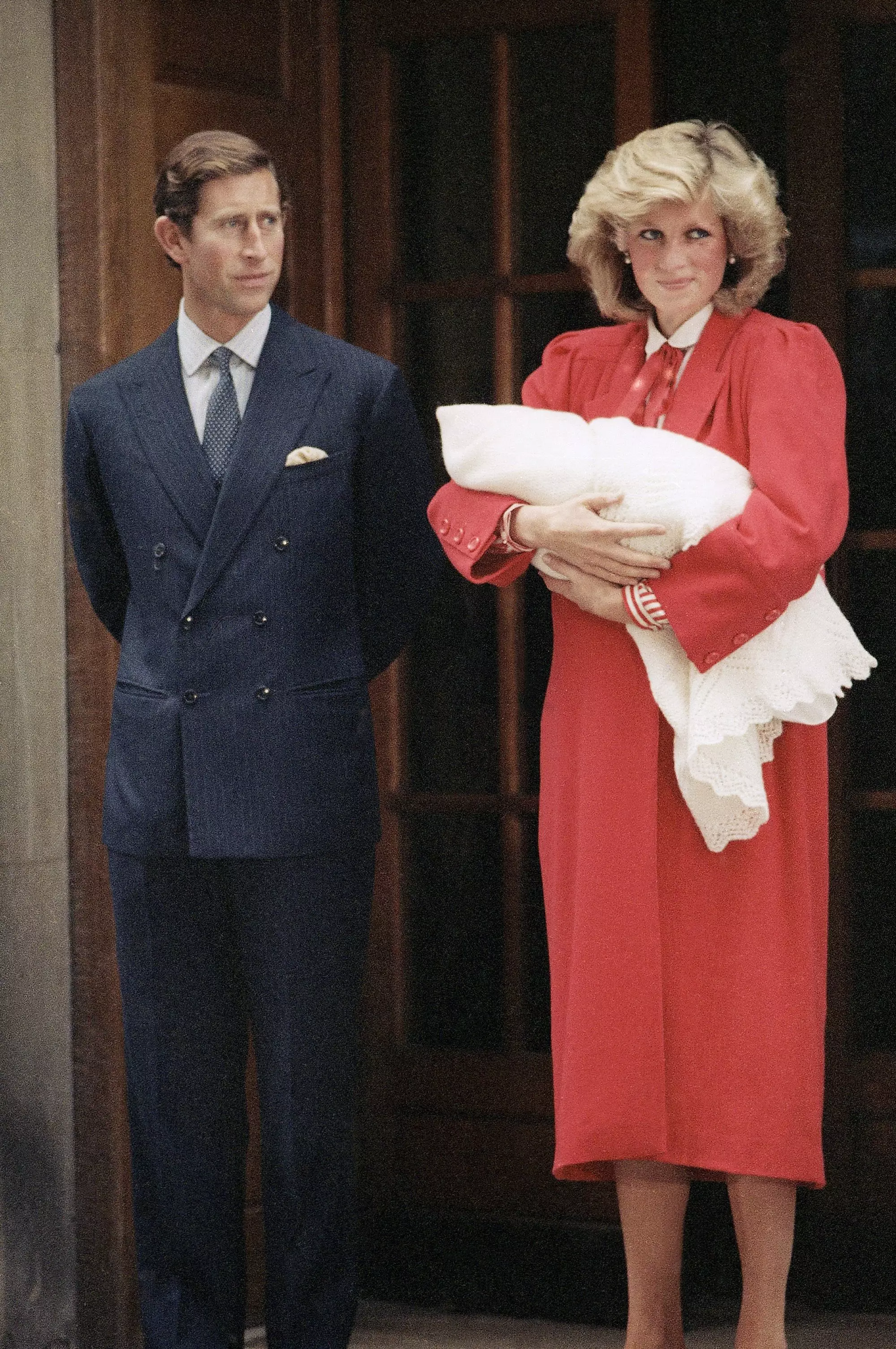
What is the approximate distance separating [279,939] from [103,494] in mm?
773

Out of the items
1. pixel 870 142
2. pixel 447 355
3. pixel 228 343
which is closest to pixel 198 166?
pixel 228 343

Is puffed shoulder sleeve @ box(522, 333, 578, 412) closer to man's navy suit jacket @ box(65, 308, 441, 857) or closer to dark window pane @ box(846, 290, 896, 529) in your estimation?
man's navy suit jacket @ box(65, 308, 441, 857)

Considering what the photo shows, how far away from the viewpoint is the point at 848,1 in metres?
3.36

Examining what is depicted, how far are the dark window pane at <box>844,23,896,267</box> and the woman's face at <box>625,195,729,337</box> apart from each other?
818mm

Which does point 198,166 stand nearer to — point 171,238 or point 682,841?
point 171,238

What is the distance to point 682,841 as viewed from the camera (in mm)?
2631

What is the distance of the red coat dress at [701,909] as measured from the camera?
2.60 meters

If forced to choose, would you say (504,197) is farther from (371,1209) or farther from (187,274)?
(371,1209)

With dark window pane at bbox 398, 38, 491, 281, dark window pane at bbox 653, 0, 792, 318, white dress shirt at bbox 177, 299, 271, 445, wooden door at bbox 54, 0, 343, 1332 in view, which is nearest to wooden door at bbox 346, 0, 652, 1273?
dark window pane at bbox 398, 38, 491, 281

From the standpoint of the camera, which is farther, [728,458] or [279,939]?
[279,939]

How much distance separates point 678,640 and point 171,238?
984 millimetres

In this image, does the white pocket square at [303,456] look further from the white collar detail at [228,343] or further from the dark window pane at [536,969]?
the dark window pane at [536,969]

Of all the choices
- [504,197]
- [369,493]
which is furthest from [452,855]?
[504,197]

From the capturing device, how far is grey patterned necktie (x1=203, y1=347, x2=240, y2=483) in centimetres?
281
